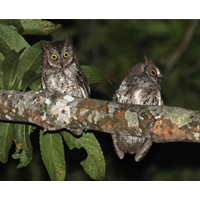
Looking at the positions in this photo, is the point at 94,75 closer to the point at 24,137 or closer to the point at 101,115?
the point at 24,137

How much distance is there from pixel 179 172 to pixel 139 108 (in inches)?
191

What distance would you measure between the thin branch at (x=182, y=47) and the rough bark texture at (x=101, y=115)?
16.0 ft

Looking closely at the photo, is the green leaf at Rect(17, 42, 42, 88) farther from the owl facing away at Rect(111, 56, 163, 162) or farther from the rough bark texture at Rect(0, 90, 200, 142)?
the owl facing away at Rect(111, 56, 163, 162)

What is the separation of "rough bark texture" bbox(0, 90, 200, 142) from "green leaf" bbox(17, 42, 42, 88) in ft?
1.38

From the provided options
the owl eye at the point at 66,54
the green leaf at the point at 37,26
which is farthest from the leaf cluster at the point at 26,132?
the owl eye at the point at 66,54

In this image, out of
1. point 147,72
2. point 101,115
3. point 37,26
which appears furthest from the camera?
point 147,72

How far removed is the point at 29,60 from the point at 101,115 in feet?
4.50

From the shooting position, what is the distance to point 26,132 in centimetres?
298

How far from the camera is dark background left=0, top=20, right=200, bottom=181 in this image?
20.9 ft

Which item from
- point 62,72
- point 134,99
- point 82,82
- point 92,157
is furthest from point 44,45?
point 92,157

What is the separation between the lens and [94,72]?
349cm

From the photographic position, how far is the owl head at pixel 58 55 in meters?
3.80

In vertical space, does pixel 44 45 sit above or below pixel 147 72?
above

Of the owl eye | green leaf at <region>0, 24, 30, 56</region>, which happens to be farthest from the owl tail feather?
green leaf at <region>0, 24, 30, 56</region>
